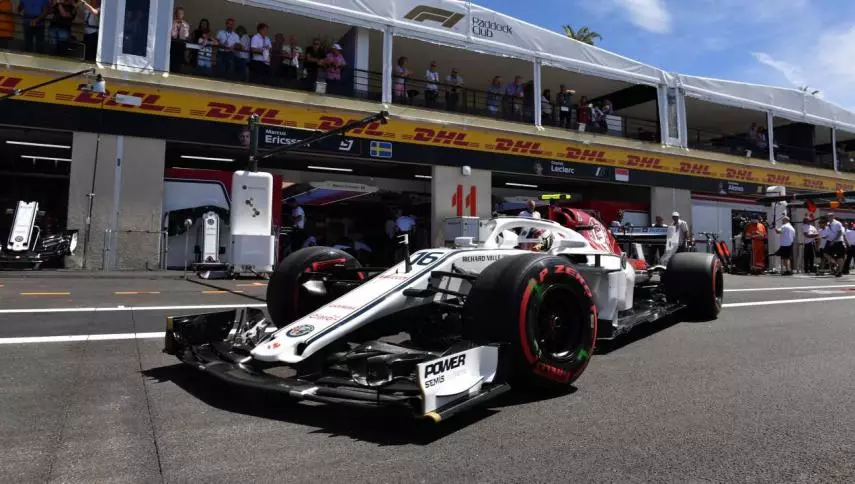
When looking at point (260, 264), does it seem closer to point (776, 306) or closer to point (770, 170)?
point (776, 306)

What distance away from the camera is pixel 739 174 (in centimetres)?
2478

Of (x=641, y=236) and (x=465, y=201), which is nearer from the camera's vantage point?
(x=641, y=236)

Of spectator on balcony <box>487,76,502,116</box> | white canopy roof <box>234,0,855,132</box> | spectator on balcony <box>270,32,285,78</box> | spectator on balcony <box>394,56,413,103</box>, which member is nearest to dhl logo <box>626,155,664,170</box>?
white canopy roof <box>234,0,855,132</box>

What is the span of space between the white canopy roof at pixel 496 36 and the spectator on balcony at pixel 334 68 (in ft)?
3.08

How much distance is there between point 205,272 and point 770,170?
2514 centimetres

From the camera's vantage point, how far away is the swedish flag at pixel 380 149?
1645cm

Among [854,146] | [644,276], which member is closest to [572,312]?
[644,276]

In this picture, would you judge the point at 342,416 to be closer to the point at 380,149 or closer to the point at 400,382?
the point at 400,382

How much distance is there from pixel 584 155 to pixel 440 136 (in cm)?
614

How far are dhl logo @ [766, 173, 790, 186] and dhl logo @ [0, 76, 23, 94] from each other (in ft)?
92.3

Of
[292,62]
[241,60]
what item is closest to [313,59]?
[292,62]

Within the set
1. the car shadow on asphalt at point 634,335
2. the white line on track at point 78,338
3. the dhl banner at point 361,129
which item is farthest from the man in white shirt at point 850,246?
the white line on track at point 78,338

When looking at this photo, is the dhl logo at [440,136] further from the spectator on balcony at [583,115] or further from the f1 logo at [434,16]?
the spectator on balcony at [583,115]

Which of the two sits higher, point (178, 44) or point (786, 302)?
point (178, 44)
